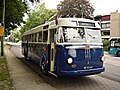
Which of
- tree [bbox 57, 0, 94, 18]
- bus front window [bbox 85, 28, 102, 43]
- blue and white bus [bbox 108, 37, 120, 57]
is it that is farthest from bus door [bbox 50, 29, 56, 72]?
tree [bbox 57, 0, 94, 18]

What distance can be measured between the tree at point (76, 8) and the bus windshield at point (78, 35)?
2143 inches

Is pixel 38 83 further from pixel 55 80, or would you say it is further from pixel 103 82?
pixel 103 82

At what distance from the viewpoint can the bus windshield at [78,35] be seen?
9.58 metres

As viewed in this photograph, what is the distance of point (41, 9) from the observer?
80.5 meters

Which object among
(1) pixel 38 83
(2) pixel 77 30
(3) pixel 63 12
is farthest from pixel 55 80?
(3) pixel 63 12

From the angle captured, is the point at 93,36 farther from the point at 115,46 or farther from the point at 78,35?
the point at 115,46

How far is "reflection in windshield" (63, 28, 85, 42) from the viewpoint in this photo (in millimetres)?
9570

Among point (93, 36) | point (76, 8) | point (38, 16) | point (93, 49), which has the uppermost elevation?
point (76, 8)

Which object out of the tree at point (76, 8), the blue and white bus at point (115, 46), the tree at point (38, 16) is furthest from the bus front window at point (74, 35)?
the tree at point (38, 16)

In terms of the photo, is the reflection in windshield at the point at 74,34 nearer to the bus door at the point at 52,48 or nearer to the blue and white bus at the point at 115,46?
the bus door at the point at 52,48

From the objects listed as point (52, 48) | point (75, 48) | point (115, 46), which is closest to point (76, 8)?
point (115, 46)

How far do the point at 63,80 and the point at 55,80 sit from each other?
377 millimetres

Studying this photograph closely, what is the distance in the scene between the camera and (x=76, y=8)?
214ft

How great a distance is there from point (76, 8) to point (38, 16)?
1724 cm
